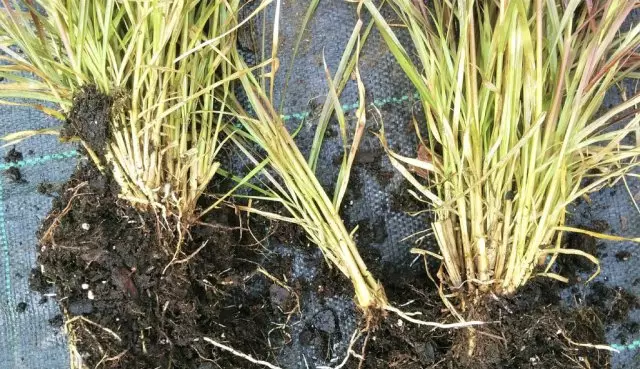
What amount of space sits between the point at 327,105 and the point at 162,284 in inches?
19.8

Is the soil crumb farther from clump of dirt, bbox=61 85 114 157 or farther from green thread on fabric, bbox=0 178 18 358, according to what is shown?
clump of dirt, bbox=61 85 114 157

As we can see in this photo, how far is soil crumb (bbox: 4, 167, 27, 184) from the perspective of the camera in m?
1.29

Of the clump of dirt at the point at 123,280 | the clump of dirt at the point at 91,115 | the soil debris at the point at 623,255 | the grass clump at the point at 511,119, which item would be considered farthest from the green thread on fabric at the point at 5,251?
the soil debris at the point at 623,255

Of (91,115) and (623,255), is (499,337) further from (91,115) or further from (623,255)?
(91,115)

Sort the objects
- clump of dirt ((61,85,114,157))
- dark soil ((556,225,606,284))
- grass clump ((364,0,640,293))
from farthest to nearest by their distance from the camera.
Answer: dark soil ((556,225,606,284)), clump of dirt ((61,85,114,157)), grass clump ((364,0,640,293))

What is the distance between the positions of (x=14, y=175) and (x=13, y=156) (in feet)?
0.15

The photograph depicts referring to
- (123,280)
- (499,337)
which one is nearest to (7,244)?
(123,280)

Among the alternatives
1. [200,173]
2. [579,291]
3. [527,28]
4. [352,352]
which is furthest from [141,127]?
[579,291]

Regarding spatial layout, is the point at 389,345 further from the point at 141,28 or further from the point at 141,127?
the point at 141,28

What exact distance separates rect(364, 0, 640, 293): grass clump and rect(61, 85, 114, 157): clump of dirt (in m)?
0.55

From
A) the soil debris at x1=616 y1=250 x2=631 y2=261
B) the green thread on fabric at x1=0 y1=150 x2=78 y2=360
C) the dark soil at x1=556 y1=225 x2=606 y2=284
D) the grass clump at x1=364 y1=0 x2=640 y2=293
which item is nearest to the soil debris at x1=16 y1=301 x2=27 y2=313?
the green thread on fabric at x1=0 y1=150 x2=78 y2=360

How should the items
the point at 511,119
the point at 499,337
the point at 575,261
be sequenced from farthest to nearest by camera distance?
the point at 575,261 < the point at 499,337 < the point at 511,119

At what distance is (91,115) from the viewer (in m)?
1.05

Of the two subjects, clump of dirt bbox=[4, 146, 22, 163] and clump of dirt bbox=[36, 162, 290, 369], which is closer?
clump of dirt bbox=[36, 162, 290, 369]
